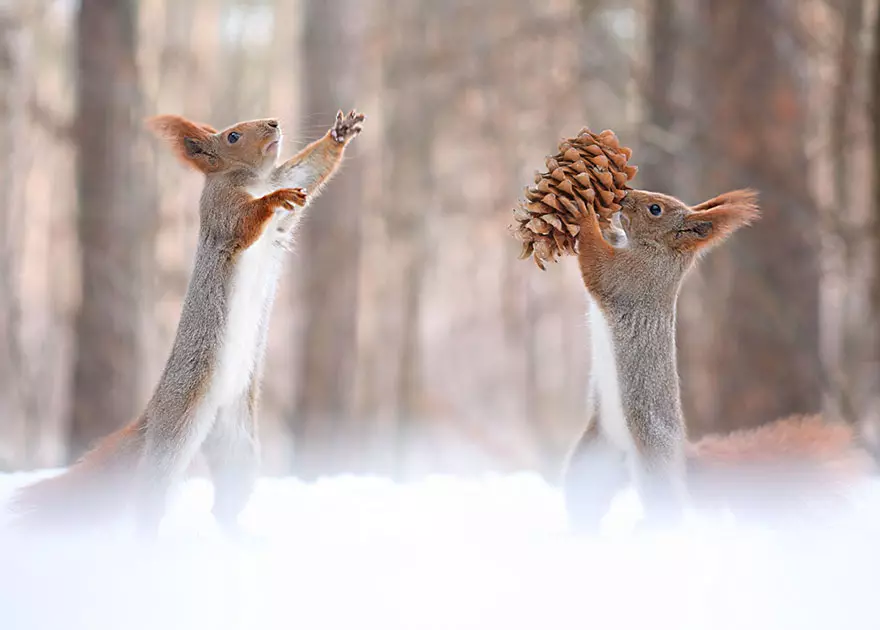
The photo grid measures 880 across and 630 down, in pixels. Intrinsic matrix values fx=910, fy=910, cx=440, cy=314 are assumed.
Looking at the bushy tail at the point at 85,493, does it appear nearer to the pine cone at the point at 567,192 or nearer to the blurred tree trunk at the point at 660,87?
the pine cone at the point at 567,192

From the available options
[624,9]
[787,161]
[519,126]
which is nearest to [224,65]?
[519,126]

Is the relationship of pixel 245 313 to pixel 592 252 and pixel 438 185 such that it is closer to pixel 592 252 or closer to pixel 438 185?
pixel 592 252

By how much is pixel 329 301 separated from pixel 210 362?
95.8 inches

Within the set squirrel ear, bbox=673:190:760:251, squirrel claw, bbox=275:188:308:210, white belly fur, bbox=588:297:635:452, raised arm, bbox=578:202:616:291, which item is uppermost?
squirrel claw, bbox=275:188:308:210

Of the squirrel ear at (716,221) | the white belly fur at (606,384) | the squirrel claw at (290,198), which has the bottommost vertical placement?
the white belly fur at (606,384)

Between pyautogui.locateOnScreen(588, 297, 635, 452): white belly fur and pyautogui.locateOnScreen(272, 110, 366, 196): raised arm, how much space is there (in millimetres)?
649

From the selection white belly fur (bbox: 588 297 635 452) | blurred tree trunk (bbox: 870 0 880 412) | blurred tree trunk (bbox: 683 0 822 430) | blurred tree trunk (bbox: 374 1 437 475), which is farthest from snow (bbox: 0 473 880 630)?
blurred tree trunk (bbox: 374 1 437 475)

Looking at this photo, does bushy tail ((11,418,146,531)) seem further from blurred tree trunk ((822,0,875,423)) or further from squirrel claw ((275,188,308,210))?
blurred tree trunk ((822,0,875,423))

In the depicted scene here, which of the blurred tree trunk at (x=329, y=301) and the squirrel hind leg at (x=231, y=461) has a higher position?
the blurred tree trunk at (x=329, y=301)

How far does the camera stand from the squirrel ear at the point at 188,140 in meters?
1.98

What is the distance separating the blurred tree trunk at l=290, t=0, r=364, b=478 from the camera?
418 centimetres

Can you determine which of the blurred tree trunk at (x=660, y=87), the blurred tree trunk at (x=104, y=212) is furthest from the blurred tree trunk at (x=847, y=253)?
the blurred tree trunk at (x=104, y=212)

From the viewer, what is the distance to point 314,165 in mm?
2074

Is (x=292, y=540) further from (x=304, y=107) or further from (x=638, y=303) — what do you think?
(x=304, y=107)
